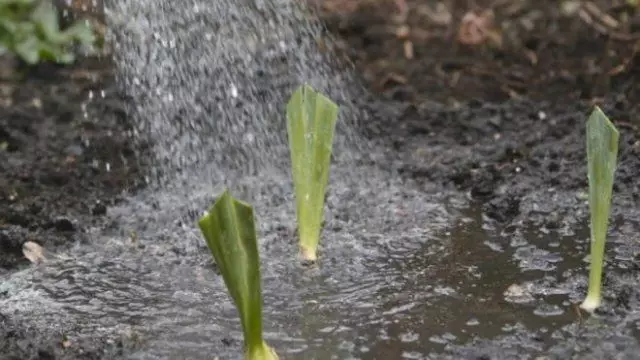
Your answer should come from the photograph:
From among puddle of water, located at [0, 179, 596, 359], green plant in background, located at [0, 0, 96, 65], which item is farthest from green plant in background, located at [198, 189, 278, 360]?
green plant in background, located at [0, 0, 96, 65]

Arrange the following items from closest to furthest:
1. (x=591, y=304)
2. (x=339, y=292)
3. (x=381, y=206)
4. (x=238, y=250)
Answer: (x=238, y=250) < (x=591, y=304) < (x=339, y=292) < (x=381, y=206)

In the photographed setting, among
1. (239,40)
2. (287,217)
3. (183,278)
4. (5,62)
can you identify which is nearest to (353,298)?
(183,278)

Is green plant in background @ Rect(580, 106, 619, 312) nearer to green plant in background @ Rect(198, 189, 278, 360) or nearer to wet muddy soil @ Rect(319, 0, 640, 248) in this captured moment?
green plant in background @ Rect(198, 189, 278, 360)

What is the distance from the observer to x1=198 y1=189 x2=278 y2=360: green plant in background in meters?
1.27

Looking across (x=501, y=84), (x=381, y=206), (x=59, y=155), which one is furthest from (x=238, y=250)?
(x=501, y=84)

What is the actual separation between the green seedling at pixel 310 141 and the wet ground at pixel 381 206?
0.15 metres

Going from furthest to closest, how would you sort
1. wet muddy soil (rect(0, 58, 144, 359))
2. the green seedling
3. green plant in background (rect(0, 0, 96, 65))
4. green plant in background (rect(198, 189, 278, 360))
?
green plant in background (rect(0, 0, 96, 65)) < wet muddy soil (rect(0, 58, 144, 359)) < the green seedling < green plant in background (rect(198, 189, 278, 360))

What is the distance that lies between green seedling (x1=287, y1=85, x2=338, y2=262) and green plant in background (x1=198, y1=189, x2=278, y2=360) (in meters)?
0.45

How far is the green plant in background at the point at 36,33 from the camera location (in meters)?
3.20

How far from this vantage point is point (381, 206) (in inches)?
89.6

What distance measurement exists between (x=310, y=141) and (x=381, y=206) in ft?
1.92

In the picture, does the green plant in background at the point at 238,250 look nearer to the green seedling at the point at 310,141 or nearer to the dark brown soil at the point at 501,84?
the green seedling at the point at 310,141

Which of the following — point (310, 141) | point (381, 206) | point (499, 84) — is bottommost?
point (381, 206)

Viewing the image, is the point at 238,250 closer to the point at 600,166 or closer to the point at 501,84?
the point at 600,166
